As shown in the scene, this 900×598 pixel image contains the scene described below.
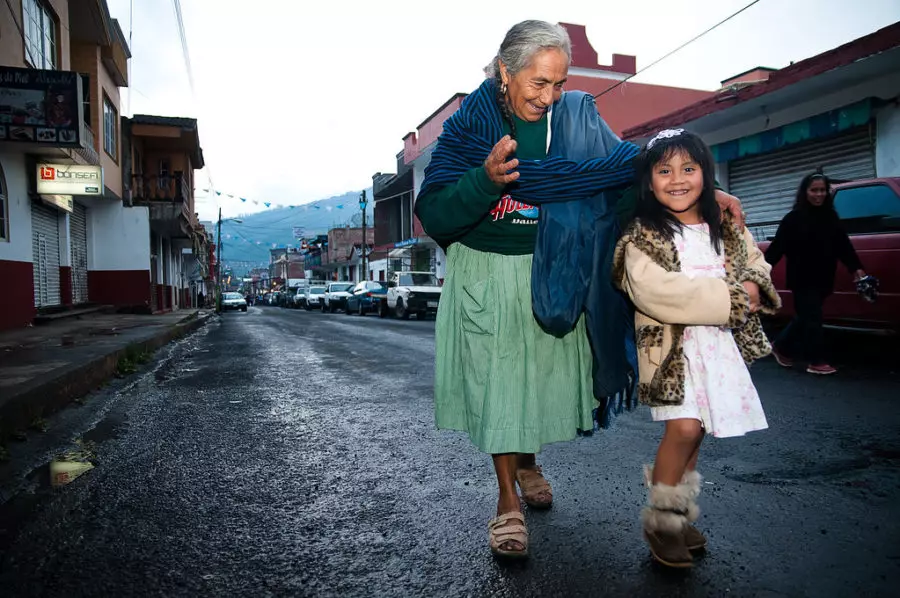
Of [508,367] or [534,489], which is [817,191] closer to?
[534,489]

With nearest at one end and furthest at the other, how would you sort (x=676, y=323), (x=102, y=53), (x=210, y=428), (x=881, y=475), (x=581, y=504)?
(x=676, y=323) < (x=581, y=504) < (x=881, y=475) < (x=210, y=428) < (x=102, y=53)

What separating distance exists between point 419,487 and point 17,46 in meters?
12.3

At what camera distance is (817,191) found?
18.4 feet

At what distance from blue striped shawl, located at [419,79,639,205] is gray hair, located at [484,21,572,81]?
15 cm

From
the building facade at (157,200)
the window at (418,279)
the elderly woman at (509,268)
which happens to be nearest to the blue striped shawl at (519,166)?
the elderly woman at (509,268)

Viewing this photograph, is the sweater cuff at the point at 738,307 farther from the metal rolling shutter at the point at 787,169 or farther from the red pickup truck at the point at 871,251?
the metal rolling shutter at the point at 787,169

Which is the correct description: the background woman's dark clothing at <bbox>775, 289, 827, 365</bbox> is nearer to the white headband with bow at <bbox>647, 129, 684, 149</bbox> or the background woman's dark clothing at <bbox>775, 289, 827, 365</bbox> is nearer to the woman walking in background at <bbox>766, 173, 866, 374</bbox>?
the woman walking in background at <bbox>766, 173, 866, 374</bbox>

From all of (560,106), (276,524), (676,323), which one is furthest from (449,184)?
(276,524)

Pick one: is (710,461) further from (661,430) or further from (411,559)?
(411,559)

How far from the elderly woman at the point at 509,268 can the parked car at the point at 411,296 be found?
17183 millimetres

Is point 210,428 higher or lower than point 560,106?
lower

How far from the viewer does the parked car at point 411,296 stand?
2059 cm

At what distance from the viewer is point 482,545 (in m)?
2.25

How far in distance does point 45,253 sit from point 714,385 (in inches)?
622
